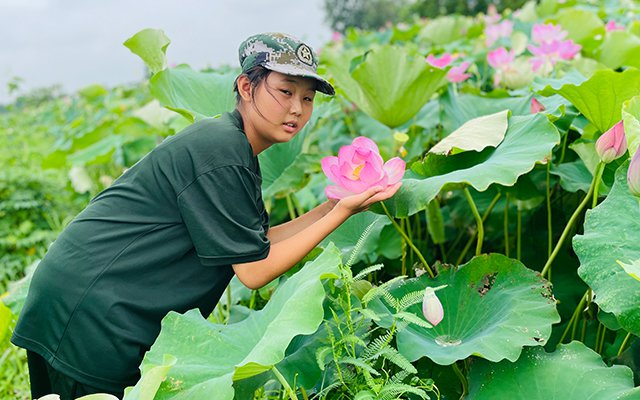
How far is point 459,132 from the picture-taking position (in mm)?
1430

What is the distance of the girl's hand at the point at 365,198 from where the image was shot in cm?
122

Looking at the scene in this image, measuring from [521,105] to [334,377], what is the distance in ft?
3.10

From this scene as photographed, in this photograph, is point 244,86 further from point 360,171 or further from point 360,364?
point 360,364

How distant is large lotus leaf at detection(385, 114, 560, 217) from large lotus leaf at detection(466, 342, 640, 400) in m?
0.30

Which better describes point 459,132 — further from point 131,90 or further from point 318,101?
point 131,90

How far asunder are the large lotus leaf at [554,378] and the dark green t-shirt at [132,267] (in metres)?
0.44

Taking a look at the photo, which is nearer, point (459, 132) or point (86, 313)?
point (86, 313)

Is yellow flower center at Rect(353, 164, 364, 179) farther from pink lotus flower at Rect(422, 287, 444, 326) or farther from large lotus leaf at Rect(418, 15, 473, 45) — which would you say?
large lotus leaf at Rect(418, 15, 473, 45)

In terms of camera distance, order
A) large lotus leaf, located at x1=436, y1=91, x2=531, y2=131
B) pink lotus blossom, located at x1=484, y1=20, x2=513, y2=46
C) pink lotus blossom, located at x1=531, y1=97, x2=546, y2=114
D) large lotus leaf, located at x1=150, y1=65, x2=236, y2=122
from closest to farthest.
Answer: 1. pink lotus blossom, located at x1=531, y1=97, x2=546, y2=114
2. large lotus leaf, located at x1=150, y1=65, x2=236, y2=122
3. large lotus leaf, located at x1=436, y1=91, x2=531, y2=131
4. pink lotus blossom, located at x1=484, y1=20, x2=513, y2=46

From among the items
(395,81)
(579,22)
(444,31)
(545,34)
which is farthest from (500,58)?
(444,31)

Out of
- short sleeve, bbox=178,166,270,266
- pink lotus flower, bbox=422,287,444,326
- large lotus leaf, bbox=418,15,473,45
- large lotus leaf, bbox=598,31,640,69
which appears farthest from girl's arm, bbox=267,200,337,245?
large lotus leaf, bbox=418,15,473,45

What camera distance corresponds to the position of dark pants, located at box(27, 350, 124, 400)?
134cm

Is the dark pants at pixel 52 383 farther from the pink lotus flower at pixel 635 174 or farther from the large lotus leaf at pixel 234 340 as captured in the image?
the pink lotus flower at pixel 635 174

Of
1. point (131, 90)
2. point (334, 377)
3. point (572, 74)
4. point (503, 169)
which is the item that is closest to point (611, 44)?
point (572, 74)
